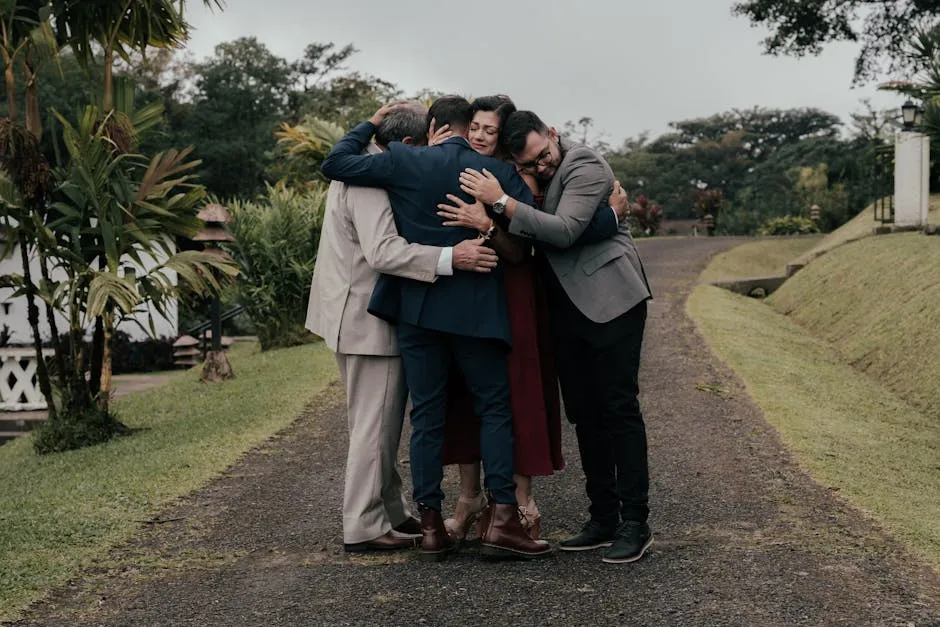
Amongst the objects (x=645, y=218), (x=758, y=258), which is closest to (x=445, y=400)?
(x=758, y=258)

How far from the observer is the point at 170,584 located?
15.5 ft

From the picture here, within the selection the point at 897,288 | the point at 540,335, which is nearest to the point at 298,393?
the point at 540,335

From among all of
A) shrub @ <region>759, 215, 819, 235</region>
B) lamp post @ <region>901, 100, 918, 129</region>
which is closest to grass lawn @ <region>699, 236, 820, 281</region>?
lamp post @ <region>901, 100, 918, 129</region>

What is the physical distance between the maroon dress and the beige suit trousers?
27 centimetres

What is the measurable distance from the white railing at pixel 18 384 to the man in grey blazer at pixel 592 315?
1037 cm

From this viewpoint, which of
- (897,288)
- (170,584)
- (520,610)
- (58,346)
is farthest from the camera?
(897,288)

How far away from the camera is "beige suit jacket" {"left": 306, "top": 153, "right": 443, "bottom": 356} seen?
4.82m

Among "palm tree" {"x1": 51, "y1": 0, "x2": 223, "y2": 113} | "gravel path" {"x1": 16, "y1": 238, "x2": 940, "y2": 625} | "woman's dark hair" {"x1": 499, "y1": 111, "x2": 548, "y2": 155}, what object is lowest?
"gravel path" {"x1": 16, "y1": 238, "x2": 940, "y2": 625}

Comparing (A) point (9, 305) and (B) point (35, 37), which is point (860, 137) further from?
(B) point (35, 37)

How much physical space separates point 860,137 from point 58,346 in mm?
41575

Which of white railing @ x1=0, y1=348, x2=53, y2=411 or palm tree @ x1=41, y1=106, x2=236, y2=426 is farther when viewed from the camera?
white railing @ x1=0, y1=348, x2=53, y2=411

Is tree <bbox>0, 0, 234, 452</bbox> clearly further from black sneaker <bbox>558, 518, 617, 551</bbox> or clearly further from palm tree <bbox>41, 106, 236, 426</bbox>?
black sneaker <bbox>558, 518, 617, 551</bbox>

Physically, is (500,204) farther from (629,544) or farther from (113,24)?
(113,24)

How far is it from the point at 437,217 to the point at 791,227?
32.0 m
